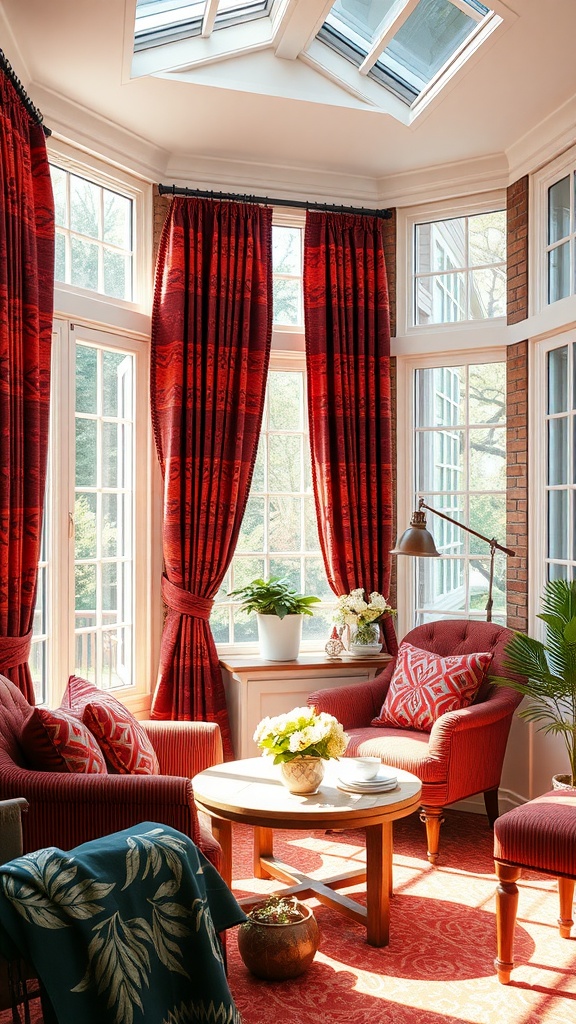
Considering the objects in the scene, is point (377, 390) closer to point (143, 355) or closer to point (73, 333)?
point (143, 355)

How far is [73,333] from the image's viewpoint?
434 centimetres

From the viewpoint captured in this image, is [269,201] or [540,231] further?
[269,201]

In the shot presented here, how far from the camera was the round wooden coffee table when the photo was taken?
297cm

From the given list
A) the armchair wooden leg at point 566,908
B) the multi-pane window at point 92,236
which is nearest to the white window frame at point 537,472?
the armchair wooden leg at point 566,908

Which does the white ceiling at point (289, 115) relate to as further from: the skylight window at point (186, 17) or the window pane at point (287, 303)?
the window pane at point (287, 303)

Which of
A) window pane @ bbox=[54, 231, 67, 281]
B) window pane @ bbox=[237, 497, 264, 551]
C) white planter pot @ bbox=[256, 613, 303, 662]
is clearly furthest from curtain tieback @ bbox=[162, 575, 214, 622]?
window pane @ bbox=[54, 231, 67, 281]

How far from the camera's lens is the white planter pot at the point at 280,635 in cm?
469

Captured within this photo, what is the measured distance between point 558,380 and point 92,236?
2.47 metres

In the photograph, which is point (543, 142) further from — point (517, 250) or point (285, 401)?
point (285, 401)

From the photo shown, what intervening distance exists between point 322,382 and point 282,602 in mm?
1244

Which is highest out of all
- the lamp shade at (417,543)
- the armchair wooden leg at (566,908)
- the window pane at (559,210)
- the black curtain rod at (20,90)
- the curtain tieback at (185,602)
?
the black curtain rod at (20,90)

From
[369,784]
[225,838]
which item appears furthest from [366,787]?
[225,838]

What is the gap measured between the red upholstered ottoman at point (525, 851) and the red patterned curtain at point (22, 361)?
6.22 feet

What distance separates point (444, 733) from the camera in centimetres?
381
